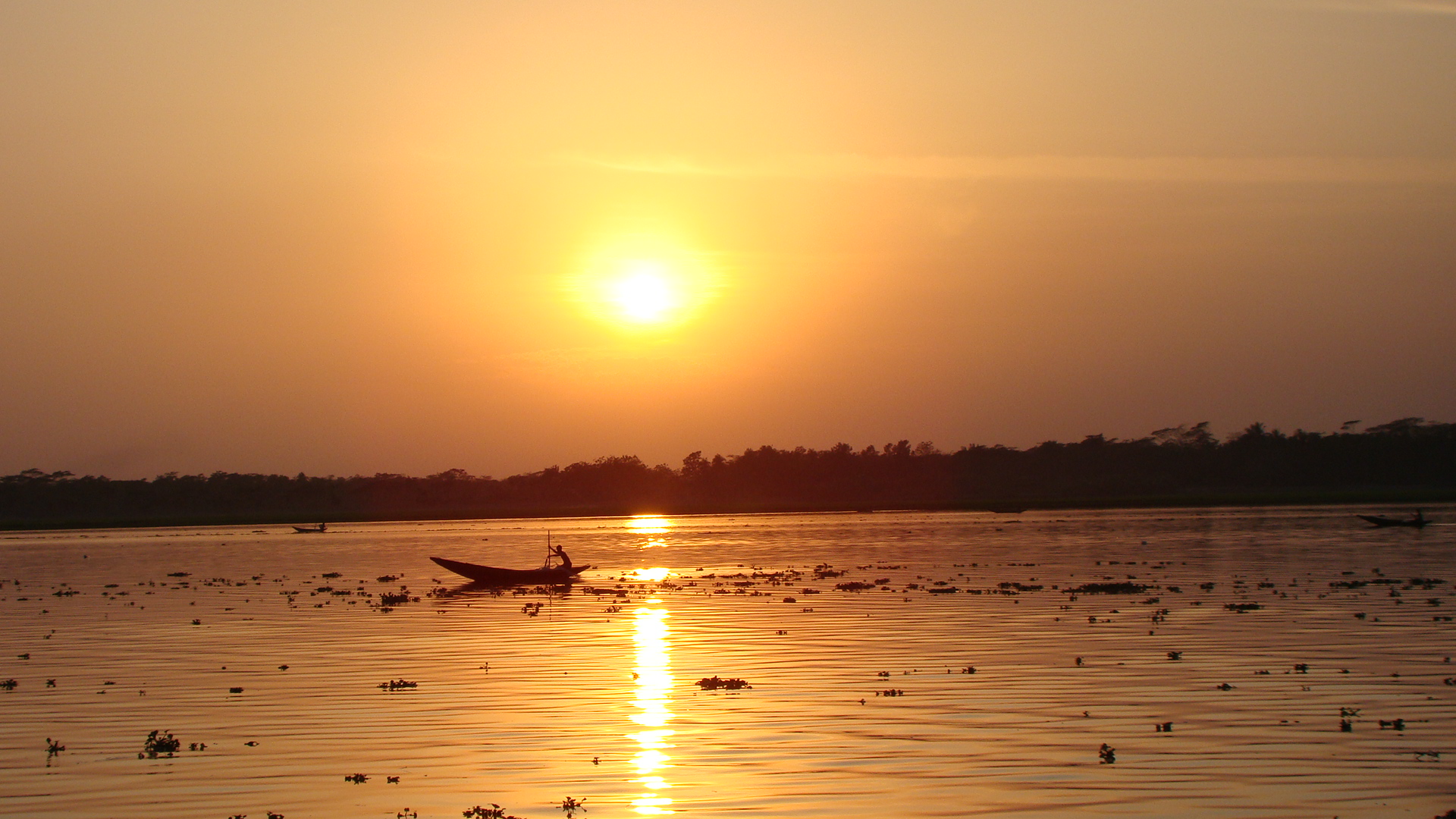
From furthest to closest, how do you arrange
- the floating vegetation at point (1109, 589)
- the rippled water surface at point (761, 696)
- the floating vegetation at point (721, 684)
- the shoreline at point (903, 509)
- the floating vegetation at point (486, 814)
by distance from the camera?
the shoreline at point (903, 509) < the floating vegetation at point (1109, 589) < the floating vegetation at point (721, 684) < the rippled water surface at point (761, 696) < the floating vegetation at point (486, 814)

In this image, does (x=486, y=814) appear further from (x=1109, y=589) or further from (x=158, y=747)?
(x=1109, y=589)

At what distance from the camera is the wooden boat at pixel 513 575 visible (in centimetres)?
5144

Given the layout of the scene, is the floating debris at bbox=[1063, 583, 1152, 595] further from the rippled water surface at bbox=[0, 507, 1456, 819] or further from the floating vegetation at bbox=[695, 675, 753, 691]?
the floating vegetation at bbox=[695, 675, 753, 691]

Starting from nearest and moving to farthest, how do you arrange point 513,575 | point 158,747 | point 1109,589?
point 158,747 < point 1109,589 < point 513,575

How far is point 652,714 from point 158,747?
7.48 m

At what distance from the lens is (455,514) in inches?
7343

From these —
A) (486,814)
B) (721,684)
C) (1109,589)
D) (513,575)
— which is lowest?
(486,814)

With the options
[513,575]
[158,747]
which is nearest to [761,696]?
[158,747]

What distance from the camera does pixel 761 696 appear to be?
878 inches

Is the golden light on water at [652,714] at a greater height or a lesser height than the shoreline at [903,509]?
lesser

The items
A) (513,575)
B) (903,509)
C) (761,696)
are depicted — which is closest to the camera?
(761,696)

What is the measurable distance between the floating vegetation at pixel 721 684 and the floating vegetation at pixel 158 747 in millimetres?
8957

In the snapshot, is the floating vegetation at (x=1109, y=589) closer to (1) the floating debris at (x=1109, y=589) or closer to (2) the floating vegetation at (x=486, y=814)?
(1) the floating debris at (x=1109, y=589)

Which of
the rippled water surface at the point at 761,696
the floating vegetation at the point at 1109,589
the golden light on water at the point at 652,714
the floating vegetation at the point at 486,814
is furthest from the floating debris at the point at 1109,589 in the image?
the floating vegetation at the point at 486,814
